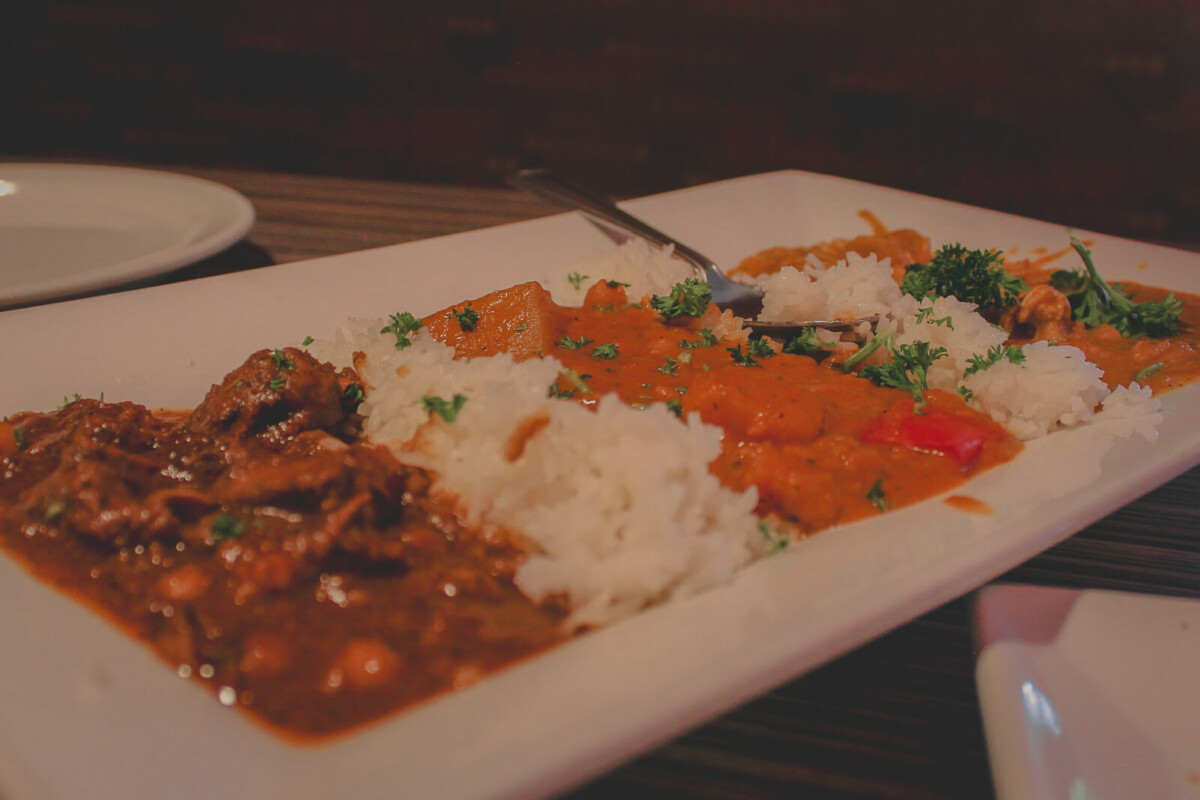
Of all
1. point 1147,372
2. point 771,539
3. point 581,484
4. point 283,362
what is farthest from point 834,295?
point 283,362

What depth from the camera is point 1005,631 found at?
1.70 m

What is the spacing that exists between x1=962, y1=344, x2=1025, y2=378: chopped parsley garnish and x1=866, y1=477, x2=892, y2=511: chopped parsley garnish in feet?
2.81

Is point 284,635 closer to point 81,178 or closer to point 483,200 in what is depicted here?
point 81,178

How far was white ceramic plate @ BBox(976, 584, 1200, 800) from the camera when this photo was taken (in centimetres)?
146

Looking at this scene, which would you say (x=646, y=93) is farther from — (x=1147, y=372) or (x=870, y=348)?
(x=1147, y=372)

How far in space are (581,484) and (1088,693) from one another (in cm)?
114

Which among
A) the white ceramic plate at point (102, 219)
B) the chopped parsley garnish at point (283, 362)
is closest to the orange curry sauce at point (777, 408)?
the chopped parsley garnish at point (283, 362)

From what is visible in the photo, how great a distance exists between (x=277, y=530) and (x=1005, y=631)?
1566 millimetres

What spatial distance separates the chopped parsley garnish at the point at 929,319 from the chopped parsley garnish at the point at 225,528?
236 centimetres

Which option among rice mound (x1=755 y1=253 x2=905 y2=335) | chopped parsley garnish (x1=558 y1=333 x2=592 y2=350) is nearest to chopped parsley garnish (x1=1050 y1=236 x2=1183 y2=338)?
rice mound (x1=755 y1=253 x2=905 y2=335)

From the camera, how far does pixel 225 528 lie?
74.5 inches

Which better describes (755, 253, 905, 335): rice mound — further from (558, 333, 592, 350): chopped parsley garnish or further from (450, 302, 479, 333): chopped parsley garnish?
(450, 302, 479, 333): chopped parsley garnish

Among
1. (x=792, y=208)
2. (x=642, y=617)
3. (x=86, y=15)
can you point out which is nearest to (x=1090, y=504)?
(x=642, y=617)

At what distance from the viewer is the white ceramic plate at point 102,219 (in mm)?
3621
